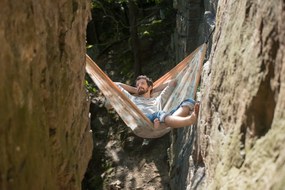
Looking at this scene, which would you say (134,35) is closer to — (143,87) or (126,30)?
(126,30)

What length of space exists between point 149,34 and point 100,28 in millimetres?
1968

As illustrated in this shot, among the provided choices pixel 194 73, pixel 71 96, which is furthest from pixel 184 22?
pixel 71 96

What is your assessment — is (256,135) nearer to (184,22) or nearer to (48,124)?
(48,124)

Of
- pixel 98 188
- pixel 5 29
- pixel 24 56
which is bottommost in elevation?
pixel 98 188

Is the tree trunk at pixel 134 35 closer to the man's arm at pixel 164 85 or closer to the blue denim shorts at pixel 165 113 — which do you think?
the man's arm at pixel 164 85

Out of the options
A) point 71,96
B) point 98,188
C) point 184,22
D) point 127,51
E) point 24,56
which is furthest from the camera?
point 127,51

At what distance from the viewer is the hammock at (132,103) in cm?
486

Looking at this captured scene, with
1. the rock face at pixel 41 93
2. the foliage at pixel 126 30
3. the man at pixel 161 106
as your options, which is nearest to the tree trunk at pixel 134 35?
the foliage at pixel 126 30

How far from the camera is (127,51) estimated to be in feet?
32.2

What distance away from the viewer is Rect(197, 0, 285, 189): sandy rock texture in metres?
2.19

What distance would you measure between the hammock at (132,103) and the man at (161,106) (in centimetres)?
8

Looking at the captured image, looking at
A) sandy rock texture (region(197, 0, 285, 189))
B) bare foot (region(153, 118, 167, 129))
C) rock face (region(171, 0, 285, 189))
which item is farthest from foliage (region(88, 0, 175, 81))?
sandy rock texture (region(197, 0, 285, 189))

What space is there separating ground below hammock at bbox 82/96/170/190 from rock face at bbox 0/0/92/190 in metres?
3.25

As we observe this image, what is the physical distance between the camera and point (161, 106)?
519 centimetres
